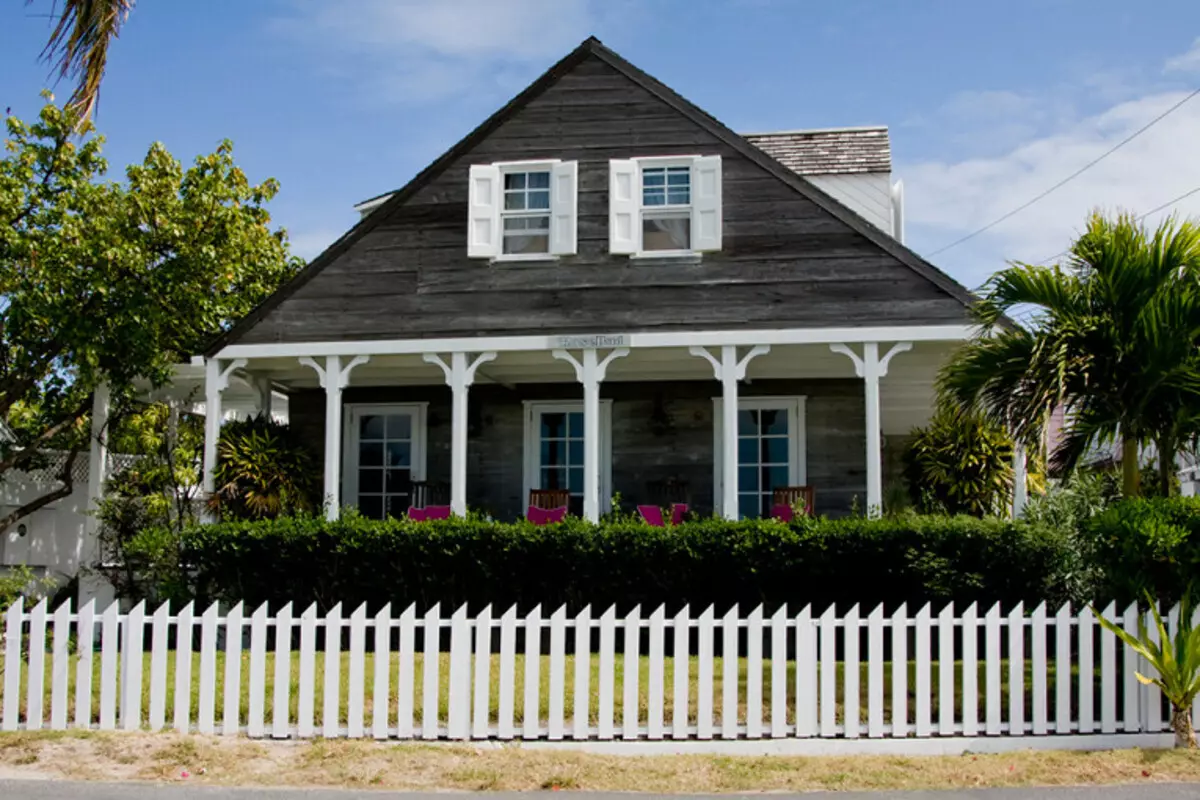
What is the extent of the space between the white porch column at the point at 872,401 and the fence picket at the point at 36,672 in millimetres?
8568

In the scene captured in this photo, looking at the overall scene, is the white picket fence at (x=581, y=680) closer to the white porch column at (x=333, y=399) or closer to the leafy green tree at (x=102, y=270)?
the white porch column at (x=333, y=399)

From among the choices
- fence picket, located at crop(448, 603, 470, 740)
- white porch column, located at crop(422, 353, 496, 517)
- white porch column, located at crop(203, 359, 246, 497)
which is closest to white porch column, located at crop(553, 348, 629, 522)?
white porch column, located at crop(422, 353, 496, 517)

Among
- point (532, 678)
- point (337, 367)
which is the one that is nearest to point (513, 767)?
point (532, 678)

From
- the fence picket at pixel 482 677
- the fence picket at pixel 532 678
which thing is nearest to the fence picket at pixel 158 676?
A: the fence picket at pixel 482 677

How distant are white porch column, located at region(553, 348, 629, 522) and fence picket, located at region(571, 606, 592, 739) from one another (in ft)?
17.3

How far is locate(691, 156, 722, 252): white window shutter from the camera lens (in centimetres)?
1506

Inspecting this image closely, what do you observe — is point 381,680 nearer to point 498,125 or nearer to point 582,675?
point 582,675

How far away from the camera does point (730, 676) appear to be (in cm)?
893

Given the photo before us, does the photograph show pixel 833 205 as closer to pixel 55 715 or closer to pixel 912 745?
pixel 912 745

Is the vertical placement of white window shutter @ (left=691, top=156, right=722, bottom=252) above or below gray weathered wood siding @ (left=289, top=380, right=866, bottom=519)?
above

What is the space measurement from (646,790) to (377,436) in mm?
11818

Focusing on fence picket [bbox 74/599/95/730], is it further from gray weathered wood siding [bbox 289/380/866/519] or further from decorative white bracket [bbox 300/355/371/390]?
gray weathered wood siding [bbox 289/380/866/519]

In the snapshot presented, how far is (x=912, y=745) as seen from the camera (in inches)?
353

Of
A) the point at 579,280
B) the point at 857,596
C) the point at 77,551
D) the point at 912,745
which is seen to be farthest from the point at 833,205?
the point at 77,551
